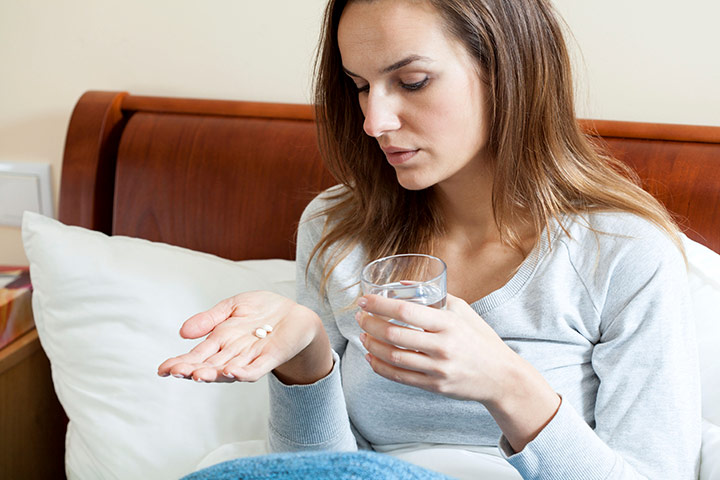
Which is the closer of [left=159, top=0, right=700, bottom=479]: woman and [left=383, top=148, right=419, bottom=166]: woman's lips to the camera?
[left=159, top=0, right=700, bottom=479]: woman

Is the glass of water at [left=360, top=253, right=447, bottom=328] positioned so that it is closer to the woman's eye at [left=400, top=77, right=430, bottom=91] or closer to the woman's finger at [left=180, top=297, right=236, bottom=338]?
the woman's finger at [left=180, top=297, right=236, bottom=338]

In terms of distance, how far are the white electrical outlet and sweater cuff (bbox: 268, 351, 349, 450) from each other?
3.62 feet

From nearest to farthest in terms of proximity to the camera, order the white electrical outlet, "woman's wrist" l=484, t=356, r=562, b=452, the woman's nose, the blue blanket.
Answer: the blue blanket
"woman's wrist" l=484, t=356, r=562, b=452
the woman's nose
the white electrical outlet

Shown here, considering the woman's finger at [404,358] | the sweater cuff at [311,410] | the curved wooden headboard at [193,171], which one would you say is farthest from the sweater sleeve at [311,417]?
the curved wooden headboard at [193,171]

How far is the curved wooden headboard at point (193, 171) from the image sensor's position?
1574 millimetres

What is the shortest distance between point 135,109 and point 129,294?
552 mm

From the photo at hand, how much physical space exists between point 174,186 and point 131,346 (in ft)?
1.41

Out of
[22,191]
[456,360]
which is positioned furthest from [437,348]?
[22,191]

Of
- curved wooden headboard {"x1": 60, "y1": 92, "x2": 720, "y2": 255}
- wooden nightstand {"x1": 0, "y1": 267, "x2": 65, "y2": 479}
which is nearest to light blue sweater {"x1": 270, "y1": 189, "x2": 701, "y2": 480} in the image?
curved wooden headboard {"x1": 60, "y1": 92, "x2": 720, "y2": 255}

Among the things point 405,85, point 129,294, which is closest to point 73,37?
point 129,294

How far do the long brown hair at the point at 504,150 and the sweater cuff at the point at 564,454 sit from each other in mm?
320

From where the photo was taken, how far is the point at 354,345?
1.17 metres

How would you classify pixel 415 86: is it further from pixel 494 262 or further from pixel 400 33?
pixel 494 262

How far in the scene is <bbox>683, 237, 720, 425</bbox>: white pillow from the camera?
1.08 meters
